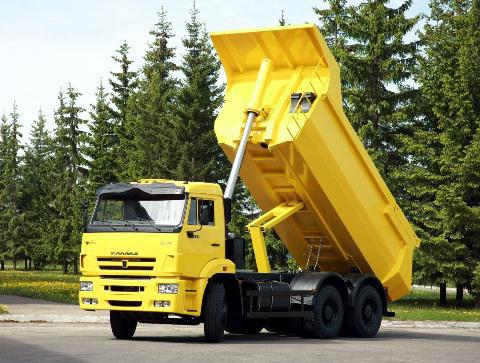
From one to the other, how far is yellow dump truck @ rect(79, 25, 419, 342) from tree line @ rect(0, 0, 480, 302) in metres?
13.8

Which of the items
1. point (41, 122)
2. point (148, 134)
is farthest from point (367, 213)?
point (41, 122)

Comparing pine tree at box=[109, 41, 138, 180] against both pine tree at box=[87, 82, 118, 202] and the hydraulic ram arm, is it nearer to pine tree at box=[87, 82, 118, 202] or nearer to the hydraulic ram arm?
pine tree at box=[87, 82, 118, 202]

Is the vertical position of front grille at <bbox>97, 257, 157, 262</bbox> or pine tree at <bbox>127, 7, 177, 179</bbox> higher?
pine tree at <bbox>127, 7, 177, 179</bbox>

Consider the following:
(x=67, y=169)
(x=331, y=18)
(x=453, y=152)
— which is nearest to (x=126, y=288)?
(x=453, y=152)

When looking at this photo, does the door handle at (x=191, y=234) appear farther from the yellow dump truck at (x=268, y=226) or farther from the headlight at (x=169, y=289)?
the headlight at (x=169, y=289)

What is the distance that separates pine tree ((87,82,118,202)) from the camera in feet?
221

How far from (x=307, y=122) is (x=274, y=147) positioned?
738 millimetres

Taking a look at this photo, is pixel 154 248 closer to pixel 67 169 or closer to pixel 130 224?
pixel 130 224

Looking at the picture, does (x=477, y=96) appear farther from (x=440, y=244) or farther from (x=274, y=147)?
(x=274, y=147)

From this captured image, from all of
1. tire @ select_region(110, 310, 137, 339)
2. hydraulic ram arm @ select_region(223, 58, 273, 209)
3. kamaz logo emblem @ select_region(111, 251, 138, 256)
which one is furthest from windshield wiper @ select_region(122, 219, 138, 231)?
tire @ select_region(110, 310, 137, 339)

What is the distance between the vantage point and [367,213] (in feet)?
60.5

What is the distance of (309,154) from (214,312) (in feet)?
11.3

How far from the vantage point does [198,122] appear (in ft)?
172

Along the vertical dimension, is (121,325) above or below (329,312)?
below
